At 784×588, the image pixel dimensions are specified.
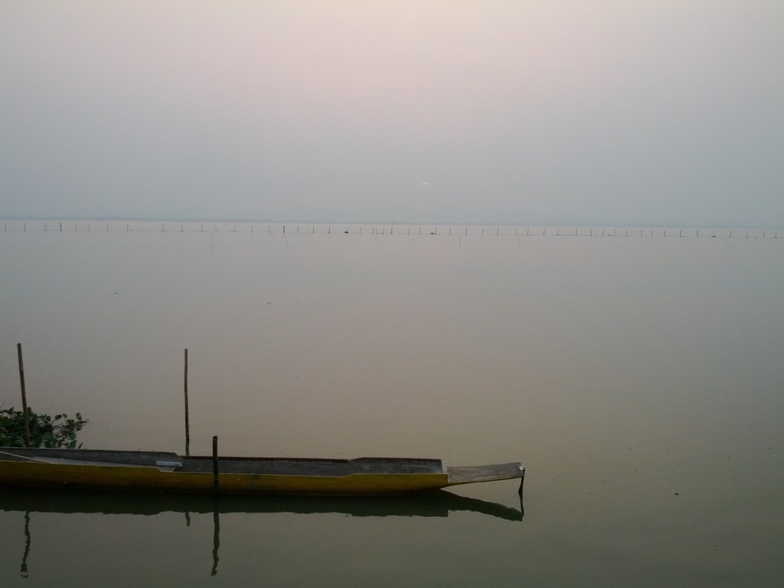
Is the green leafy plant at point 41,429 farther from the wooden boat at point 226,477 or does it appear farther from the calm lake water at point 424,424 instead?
the wooden boat at point 226,477

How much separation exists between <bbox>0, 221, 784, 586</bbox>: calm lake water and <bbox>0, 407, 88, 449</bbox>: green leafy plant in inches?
12.5

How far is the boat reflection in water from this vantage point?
29.2 ft

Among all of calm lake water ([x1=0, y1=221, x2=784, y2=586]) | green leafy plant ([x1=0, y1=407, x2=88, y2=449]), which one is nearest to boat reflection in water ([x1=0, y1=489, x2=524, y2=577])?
calm lake water ([x1=0, y1=221, x2=784, y2=586])

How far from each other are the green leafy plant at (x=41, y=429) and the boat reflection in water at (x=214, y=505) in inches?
60.0

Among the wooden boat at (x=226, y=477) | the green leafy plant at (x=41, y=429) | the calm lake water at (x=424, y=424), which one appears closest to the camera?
the calm lake water at (x=424, y=424)

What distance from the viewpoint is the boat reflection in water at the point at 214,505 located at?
8898 millimetres

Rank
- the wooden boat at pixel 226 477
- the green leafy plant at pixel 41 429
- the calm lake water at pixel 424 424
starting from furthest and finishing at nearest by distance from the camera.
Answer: the green leafy plant at pixel 41 429, the wooden boat at pixel 226 477, the calm lake water at pixel 424 424

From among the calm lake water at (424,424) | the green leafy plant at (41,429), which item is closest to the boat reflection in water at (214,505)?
the calm lake water at (424,424)

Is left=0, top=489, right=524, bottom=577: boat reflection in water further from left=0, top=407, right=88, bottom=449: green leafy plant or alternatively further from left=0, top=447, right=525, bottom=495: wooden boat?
left=0, top=407, right=88, bottom=449: green leafy plant

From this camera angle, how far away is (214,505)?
900 cm

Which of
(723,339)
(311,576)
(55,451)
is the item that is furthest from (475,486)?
(723,339)

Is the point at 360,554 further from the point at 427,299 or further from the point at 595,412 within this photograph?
the point at 427,299

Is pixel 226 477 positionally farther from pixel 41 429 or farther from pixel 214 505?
pixel 41 429

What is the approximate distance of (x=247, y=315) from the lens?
875 inches
